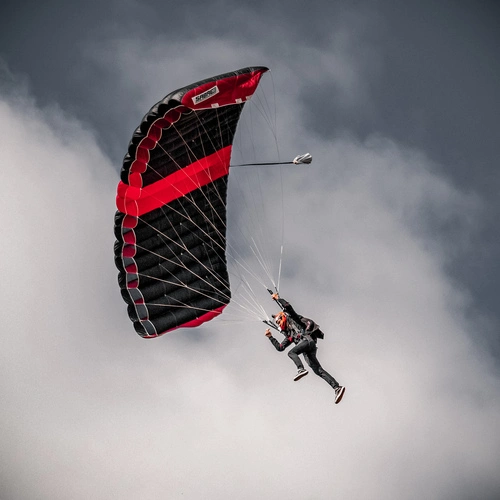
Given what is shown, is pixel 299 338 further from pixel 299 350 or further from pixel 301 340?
pixel 299 350

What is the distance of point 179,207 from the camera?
735 inches

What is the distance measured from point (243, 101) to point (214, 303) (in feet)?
16.7

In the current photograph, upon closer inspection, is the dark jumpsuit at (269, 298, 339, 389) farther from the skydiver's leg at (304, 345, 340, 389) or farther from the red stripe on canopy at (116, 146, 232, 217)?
the red stripe on canopy at (116, 146, 232, 217)

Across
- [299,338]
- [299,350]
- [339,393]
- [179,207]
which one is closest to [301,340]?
[299,338]

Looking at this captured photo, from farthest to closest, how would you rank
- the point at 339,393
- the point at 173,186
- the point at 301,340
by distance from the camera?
the point at 173,186
the point at 301,340
the point at 339,393

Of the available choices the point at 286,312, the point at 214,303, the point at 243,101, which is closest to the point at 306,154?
the point at 243,101

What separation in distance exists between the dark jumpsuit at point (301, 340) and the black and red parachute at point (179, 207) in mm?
2809

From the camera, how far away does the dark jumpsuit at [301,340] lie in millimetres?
16578

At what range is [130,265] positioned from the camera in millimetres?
17969

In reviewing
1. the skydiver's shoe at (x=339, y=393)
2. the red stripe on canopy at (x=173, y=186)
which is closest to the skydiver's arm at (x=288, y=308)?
the skydiver's shoe at (x=339, y=393)

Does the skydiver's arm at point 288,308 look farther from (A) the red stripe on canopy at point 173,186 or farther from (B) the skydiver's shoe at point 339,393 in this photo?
(A) the red stripe on canopy at point 173,186

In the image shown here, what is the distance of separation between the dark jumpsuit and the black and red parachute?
281 centimetres

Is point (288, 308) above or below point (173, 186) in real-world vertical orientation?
below

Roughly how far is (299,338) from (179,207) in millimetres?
4449
